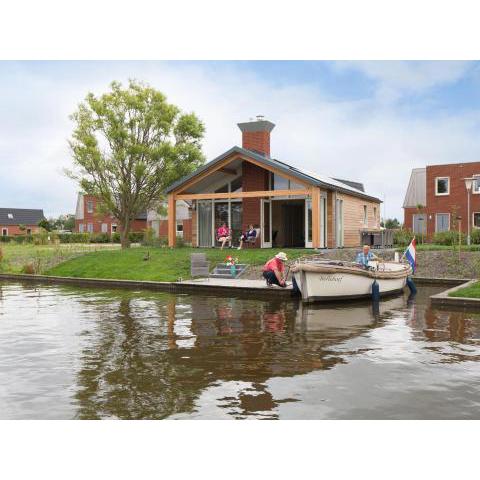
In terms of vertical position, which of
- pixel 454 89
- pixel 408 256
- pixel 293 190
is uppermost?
pixel 454 89

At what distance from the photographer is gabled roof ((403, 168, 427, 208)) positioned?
4494 centimetres

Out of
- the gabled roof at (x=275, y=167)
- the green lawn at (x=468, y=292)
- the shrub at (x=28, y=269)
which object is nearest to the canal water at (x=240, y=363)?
the green lawn at (x=468, y=292)

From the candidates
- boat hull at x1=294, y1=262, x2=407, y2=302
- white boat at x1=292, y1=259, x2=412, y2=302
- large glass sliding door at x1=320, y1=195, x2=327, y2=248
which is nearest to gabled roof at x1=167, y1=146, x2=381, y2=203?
large glass sliding door at x1=320, y1=195, x2=327, y2=248

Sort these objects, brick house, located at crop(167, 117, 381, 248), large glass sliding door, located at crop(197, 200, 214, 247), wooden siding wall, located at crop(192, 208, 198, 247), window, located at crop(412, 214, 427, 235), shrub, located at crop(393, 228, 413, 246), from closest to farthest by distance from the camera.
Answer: brick house, located at crop(167, 117, 381, 248)
large glass sliding door, located at crop(197, 200, 214, 247)
wooden siding wall, located at crop(192, 208, 198, 247)
shrub, located at crop(393, 228, 413, 246)
window, located at crop(412, 214, 427, 235)

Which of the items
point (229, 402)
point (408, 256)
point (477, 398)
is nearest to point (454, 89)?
point (408, 256)

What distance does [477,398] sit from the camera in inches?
257

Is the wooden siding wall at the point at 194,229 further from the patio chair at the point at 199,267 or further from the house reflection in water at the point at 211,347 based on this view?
the house reflection in water at the point at 211,347

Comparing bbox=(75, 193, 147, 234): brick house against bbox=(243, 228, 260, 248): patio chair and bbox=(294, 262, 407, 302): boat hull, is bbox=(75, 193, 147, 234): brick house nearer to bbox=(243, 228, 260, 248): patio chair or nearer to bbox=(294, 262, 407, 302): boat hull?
bbox=(243, 228, 260, 248): patio chair

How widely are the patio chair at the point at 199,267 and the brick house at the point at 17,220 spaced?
65.5 metres

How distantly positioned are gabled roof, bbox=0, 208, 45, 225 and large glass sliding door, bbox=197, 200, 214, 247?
2446 inches

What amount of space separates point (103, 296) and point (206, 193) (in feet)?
42.8
